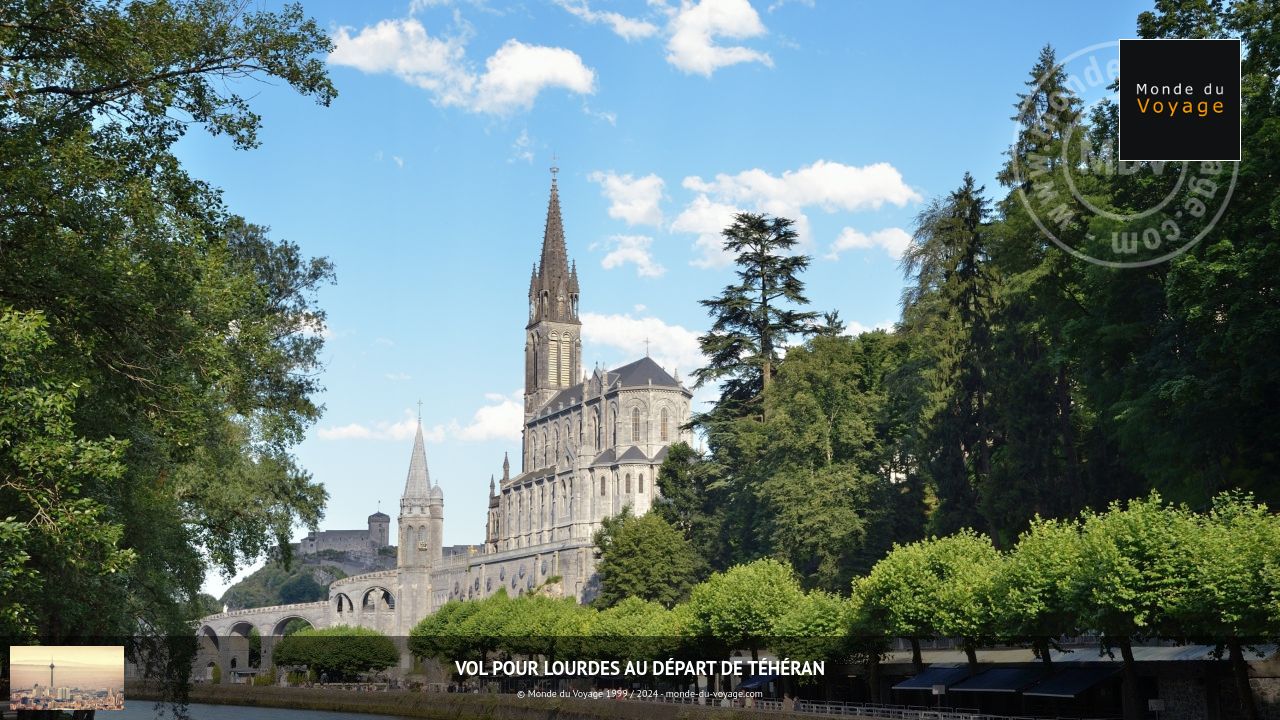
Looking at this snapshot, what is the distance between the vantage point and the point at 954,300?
1993 inches

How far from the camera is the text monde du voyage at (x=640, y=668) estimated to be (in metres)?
44.7

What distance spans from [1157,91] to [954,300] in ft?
69.4

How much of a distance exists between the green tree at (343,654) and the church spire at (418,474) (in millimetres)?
58410

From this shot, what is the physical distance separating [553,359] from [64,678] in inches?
5416

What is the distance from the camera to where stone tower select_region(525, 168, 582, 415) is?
508 ft

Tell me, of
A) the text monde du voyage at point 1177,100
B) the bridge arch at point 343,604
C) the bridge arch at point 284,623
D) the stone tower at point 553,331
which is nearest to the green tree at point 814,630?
the text monde du voyage at point 1177,100

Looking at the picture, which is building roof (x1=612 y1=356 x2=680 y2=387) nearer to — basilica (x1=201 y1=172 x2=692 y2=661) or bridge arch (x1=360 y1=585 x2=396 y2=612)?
basilica (x1=201 y1=172 x2=692 y2=661)

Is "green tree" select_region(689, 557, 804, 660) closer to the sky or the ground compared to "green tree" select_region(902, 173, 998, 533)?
closer to the ground

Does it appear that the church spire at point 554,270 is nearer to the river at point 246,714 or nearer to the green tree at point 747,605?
the river at point 246,714

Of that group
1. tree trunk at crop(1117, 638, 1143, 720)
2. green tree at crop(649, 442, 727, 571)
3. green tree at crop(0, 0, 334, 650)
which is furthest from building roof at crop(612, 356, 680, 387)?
green tree at crop(0, 0, 334, 650)

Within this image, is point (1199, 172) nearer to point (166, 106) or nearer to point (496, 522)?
point (166, 106)

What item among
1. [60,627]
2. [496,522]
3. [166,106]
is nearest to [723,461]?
[60,627]

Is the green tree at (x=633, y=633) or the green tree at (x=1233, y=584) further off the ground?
the green tree at (x=1233, y=584)

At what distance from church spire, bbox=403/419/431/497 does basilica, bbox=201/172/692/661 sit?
0.51ft
